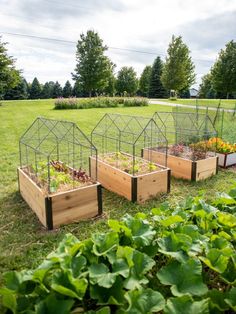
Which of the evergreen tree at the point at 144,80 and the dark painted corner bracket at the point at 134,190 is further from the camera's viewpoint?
the evergreen tree at the point at 144,80

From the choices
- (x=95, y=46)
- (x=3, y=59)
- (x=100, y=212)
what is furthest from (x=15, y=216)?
(x=95, y=46)

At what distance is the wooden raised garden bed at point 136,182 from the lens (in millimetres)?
3834

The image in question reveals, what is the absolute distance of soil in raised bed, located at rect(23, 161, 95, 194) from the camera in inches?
130

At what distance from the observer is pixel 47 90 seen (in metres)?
41.5

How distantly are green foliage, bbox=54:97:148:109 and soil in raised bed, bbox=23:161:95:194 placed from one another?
13.0 meters

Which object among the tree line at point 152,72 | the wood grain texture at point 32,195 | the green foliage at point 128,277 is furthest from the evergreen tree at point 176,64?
the green foliage at point 128,277

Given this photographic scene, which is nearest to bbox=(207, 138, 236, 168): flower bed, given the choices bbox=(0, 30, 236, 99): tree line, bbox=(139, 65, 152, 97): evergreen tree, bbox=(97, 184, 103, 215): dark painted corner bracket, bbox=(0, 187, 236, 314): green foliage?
bbox=(97, 184, 103, 215): dark painted corner bracket

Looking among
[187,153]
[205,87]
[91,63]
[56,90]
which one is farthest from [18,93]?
[187,153]

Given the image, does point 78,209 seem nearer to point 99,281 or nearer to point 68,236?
point 68,236

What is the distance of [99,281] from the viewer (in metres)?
1.70

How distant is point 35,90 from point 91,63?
1784cm

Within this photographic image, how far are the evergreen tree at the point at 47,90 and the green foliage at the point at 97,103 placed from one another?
24.5m

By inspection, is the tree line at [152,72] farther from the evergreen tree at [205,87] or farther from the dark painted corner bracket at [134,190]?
the dark painted corner bracket at [134,190]

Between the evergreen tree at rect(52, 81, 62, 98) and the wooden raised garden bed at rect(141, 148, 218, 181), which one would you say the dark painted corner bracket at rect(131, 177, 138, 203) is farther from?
the evergreen tree at rect(52, 81, 62, 98)
